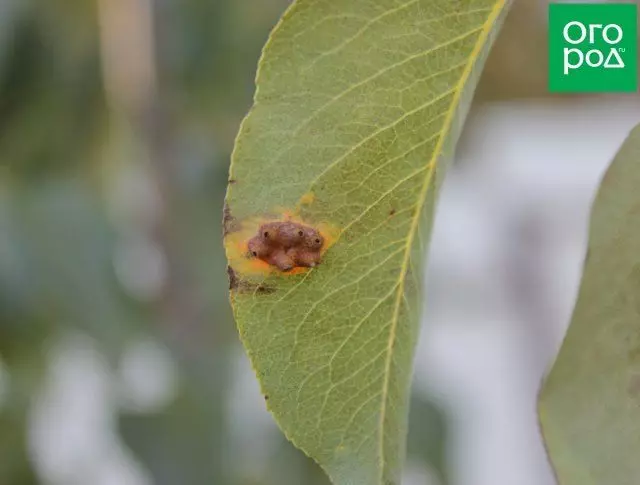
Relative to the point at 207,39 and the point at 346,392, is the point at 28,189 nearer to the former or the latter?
the point at 207,39

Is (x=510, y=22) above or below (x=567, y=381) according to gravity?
above

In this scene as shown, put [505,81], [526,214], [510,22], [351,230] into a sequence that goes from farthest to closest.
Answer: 1. [526,214]
2. [505,81]
3. [510,22]
4. [351,230]

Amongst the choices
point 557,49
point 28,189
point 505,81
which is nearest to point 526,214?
point 505,81

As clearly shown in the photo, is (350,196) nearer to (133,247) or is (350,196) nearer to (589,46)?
(589,46)

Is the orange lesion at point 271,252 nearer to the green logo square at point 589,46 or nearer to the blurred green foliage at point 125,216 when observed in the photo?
the green logo square at point 589,46

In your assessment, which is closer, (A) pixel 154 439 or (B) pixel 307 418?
(B) pixel 307 418

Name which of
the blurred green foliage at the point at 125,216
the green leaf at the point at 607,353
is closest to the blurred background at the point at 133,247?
the blurred green foliage at the point at 125,216

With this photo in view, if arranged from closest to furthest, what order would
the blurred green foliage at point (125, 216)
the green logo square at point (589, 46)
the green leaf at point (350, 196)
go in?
the green leaf at point (350, 196) < the green logo square at point (589, 46) < the blurred green foliage at point (125, 216)
